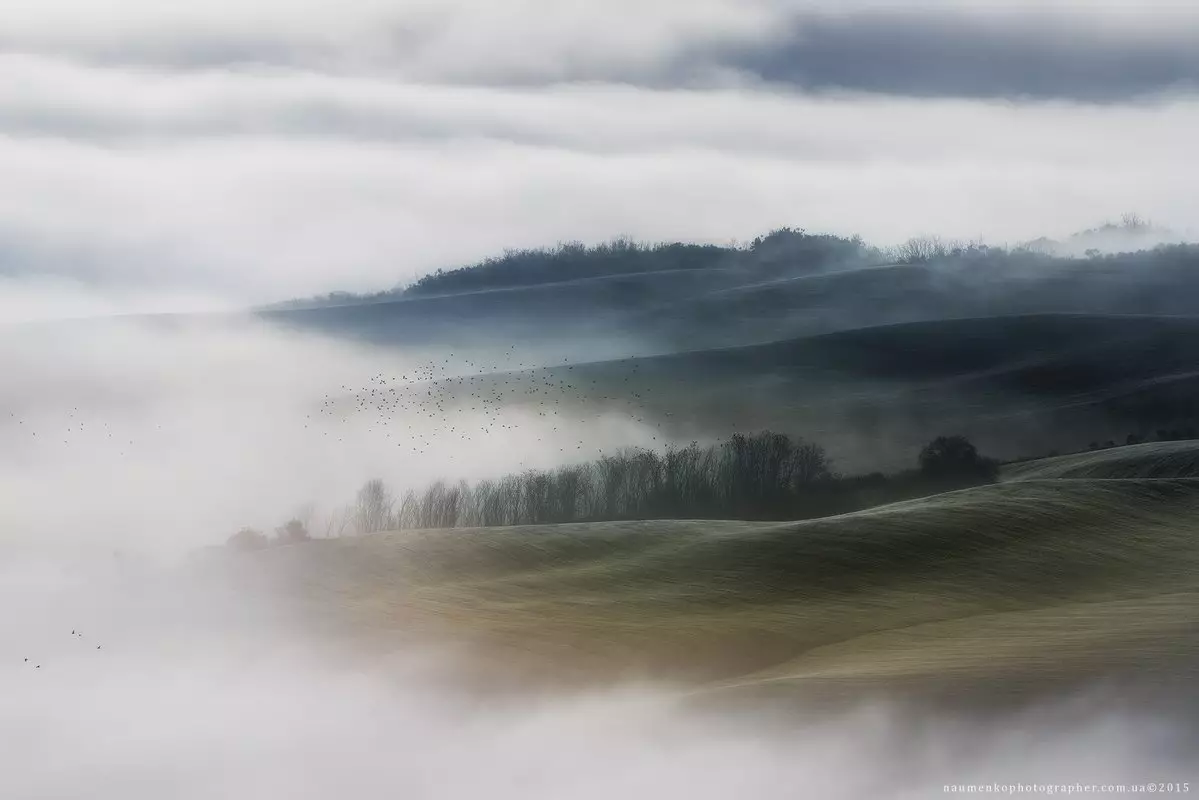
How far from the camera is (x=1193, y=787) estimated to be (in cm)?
2412

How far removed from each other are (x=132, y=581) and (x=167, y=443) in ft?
182

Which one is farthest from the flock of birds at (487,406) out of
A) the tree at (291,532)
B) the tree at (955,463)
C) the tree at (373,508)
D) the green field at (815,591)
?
the green field at (815,591)

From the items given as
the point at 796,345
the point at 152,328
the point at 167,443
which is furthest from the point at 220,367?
the point at 796,345

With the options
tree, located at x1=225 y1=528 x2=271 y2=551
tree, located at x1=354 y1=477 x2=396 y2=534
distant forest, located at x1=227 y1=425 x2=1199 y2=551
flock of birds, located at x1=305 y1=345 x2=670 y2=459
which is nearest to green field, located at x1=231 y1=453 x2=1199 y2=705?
tree, located at x1=225 y1=528 x2=271 y2=551

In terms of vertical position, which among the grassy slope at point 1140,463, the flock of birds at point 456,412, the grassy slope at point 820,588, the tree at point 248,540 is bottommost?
the grassy slope at point 820,588

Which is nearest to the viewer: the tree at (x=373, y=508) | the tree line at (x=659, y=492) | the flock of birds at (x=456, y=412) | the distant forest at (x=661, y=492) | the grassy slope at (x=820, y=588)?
the grassy slope at (x=820, y=588)

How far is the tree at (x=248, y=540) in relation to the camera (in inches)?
2195

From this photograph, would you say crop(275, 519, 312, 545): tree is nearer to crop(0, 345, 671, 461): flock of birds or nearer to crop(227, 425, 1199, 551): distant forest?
crop(227, 425, 1199, 551): distant forest

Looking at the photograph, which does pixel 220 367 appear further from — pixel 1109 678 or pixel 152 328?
pixel 1109 678

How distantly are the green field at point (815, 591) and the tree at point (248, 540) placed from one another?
200 inches

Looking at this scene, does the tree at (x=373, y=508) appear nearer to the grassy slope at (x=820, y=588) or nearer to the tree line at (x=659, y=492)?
the tree line at (x=659, y=492)

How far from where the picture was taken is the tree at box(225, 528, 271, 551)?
55763 millimetres

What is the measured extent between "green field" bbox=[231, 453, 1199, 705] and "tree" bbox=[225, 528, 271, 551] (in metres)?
5.08

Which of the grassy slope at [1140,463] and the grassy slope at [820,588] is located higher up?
the grassy slope at [1140,463]
